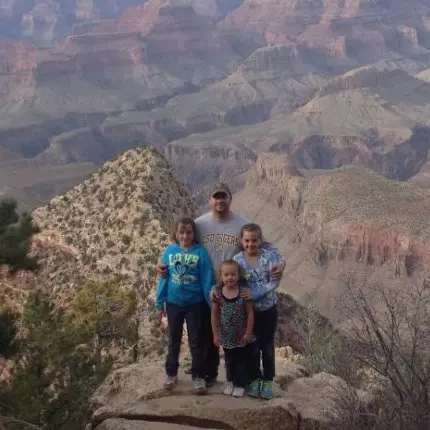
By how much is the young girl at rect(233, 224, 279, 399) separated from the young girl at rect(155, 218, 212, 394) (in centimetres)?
59

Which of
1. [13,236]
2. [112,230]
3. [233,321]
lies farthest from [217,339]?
[112,230]

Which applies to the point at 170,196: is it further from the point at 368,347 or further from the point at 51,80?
the point at 51,80

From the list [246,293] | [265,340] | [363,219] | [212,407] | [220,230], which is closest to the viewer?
[246,293]

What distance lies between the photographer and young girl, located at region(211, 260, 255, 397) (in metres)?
9.66

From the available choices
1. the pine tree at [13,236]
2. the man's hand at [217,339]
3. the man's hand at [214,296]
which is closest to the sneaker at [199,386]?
the man's hand at [217,339]

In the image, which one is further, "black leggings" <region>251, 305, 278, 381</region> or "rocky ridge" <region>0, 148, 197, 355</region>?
"rocky ridge" <region>0, 148, 197, 355</region>

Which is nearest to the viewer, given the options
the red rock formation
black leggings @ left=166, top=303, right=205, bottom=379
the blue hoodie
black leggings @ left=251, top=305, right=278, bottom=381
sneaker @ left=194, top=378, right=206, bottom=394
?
the blue hoodie

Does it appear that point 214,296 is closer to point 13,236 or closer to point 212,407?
point 212,407

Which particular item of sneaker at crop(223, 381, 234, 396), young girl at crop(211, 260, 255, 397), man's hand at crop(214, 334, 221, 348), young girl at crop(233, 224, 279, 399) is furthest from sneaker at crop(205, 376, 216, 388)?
man's hand at crop(214, 334, 221, 348)

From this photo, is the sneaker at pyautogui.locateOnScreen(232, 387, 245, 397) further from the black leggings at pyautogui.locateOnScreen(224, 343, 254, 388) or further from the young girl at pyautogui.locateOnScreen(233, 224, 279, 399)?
the young girl at pyautogui.locateOnScreen(233, 224, 279, 399)

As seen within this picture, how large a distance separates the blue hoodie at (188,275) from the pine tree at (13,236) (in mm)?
4237

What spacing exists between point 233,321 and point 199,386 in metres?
1.36

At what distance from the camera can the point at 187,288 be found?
33.5ft

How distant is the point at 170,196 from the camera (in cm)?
2345
